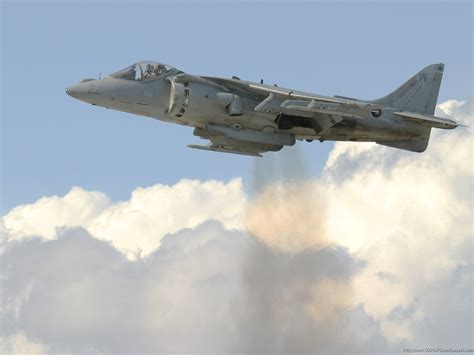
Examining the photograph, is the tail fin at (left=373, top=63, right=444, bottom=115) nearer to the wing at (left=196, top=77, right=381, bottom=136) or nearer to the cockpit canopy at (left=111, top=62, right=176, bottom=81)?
the wing at (left=196, top=77, right=381, bottom=136)

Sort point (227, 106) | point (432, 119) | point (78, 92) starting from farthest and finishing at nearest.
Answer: point (432, 119) < point (227, 106) < point (78, 92)

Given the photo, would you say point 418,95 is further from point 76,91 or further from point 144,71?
point 76,91

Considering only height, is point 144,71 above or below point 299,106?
above

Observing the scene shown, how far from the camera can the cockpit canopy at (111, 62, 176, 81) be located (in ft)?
112

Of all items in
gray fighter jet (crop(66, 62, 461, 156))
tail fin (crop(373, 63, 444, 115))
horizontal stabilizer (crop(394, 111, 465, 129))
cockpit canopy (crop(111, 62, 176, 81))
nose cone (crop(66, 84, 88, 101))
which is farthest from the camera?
tail fin (crop(373, 63, 444, 115))

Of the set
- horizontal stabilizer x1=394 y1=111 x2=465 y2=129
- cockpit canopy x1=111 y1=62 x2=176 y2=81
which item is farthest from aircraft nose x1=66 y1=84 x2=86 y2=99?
horizontal stabilizer x1=394 y1=111 x2=465 y2=129

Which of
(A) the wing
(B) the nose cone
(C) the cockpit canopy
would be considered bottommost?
(B) the nose cone

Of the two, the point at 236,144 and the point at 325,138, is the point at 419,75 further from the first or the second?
the point at 236,144

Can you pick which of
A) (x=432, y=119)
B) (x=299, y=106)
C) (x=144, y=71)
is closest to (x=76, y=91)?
(x=144, y=71)

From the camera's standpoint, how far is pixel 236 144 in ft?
113

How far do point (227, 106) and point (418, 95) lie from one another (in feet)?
26.5

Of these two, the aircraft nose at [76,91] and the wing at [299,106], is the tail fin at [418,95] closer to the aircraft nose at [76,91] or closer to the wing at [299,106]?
the wing at [299,106]

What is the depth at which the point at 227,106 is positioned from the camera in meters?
34.1

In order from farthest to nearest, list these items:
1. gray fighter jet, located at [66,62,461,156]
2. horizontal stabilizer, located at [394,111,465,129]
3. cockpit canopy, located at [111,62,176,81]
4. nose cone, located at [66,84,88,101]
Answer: horizontal stabilizer, located at [394,111,465,129] < cockpit canopy, located at [111,62,176,81] < gray fighter jet, located at [66,62,461,156] < nose cone, located at [66,84,88,101]
